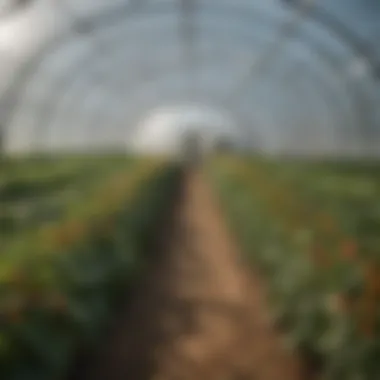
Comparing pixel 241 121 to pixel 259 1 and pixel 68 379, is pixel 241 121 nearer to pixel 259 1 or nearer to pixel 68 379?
pixel 259 1

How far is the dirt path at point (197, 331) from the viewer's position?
5.56 metres

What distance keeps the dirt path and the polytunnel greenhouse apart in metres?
0.02

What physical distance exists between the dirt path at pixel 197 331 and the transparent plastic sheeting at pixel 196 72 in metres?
4.41

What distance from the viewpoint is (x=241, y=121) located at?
27297 mm

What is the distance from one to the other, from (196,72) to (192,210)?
20.3ft

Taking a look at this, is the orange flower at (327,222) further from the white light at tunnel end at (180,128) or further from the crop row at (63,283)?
the white light at tunnel end at (180,128)

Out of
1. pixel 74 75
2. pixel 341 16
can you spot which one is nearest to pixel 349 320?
pixel 341 16

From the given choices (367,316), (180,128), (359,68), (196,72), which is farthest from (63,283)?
(180,128)

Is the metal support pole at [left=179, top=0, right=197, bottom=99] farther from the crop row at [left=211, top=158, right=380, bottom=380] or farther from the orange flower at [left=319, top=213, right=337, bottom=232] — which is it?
the orange flower at [left=319, top=213, right=337, bottom=232]

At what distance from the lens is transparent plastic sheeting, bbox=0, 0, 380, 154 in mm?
12156

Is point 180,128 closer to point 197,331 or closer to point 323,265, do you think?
point 197,331

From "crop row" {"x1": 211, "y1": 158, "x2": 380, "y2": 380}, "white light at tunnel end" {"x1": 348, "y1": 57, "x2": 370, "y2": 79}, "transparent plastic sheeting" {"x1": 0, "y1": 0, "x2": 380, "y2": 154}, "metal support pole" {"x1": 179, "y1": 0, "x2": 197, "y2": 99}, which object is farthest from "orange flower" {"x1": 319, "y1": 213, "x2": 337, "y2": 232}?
"white light at tunnel end" {"x1": 348, "y1": 57, "x2": 370, "y2": 79}

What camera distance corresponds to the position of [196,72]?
65.2 ft

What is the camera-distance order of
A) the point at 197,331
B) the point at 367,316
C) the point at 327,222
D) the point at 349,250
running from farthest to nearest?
1. the point at 197,331
2. the point at 327,222
3. the point at 349,250
4. the point at 367,316
